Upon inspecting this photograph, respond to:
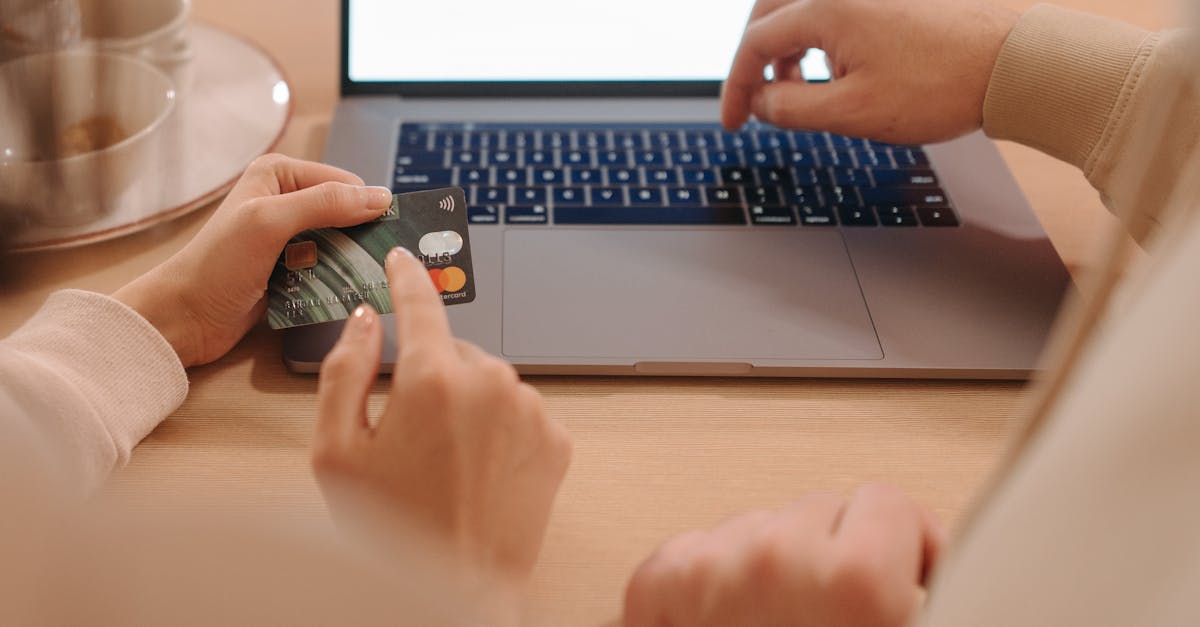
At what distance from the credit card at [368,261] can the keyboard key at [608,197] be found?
15cm

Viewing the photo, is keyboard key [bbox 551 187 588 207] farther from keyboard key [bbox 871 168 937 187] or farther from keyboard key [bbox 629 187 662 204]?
keyboard key [bbox 871 168 937 187]

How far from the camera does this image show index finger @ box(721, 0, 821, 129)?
2.28 feet

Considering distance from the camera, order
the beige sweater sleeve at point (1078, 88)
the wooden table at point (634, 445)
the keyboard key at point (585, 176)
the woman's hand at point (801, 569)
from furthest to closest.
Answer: the keyboard key at point (585, 176) → the beige sweater sleeve at point (1078, 88) → the wooden table at point (634, 445) → the woman's hand at point (801, 569)

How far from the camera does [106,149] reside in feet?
1.93

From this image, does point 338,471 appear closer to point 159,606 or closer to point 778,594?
point 159,606

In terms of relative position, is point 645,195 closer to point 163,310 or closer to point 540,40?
point 540,40

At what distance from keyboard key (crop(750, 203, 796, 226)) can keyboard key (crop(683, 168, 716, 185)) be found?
1.7 inches

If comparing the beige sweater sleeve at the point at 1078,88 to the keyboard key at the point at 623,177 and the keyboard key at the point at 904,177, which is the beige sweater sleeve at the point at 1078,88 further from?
the keyboard key at the point at 623,177

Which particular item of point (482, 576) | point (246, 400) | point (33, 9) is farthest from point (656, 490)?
point (33, 9)

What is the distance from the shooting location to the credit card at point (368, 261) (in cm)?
53

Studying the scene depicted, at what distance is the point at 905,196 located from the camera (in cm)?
71

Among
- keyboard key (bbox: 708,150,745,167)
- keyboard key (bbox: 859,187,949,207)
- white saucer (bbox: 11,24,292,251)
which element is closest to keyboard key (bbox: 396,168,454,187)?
white saucer (bbox: 11,24,292,251)

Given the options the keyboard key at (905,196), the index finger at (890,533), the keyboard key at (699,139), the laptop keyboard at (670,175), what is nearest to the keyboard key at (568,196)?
the laptop keyboard at (670,175)

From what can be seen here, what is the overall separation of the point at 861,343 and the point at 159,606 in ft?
1.40
